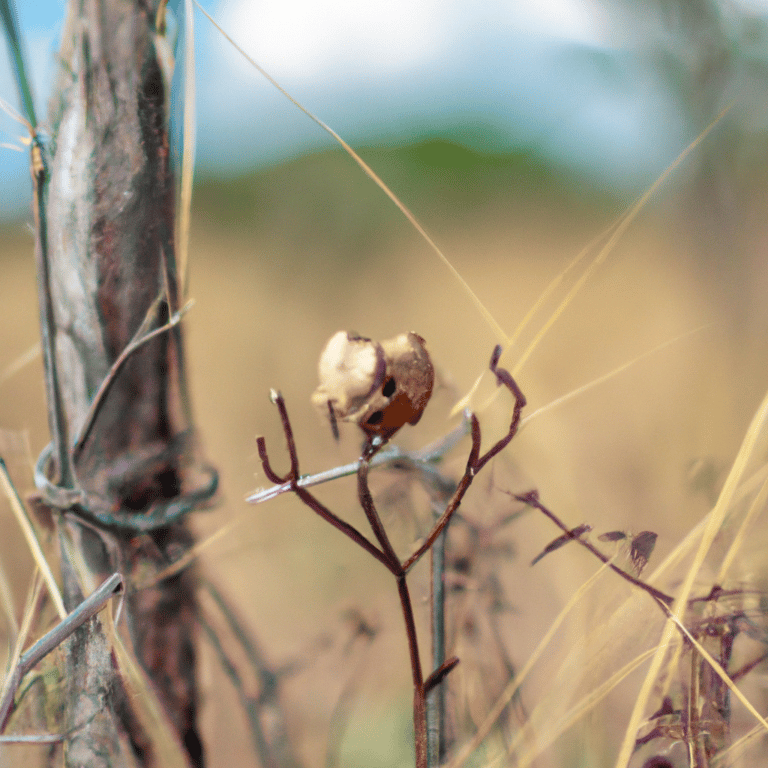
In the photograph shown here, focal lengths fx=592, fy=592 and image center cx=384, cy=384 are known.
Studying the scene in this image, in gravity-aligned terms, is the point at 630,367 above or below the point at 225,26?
below

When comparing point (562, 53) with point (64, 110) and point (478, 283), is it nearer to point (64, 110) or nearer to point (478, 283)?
point (478, 283)

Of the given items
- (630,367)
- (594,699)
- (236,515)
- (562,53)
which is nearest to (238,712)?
(236,515)

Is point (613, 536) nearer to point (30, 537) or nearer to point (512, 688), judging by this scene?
point (512, 688)

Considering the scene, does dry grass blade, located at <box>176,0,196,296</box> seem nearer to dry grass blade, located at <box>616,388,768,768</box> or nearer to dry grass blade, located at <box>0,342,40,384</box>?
dry grass blade, located at <box>0,342,40,384</box>

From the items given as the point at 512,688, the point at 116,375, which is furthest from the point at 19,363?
the point at 512,688

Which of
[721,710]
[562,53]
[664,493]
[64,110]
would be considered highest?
[64,110]

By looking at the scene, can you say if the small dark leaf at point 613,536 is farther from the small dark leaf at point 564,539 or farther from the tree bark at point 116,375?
the tree bark at point 116,375
